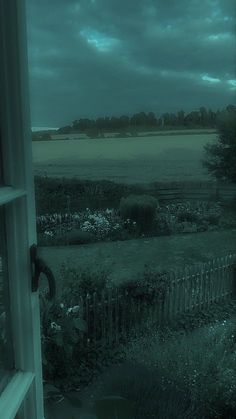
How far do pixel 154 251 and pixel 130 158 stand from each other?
143 centimetres

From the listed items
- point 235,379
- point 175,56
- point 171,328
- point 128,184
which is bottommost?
point 171,328

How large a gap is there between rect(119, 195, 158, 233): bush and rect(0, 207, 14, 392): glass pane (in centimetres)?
382

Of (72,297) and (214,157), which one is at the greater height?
(214,157)

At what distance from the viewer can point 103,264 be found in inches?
160

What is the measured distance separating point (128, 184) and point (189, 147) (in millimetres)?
951

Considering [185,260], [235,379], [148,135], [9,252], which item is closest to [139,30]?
[148,135]

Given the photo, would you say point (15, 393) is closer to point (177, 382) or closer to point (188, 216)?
point (177, 382)

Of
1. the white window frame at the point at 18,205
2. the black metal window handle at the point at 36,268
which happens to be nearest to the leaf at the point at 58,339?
the white window frame at the point at 18,205

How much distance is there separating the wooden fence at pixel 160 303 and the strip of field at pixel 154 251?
1.43 ft

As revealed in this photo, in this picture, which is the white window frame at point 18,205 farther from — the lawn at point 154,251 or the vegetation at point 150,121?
the lawn at point 154,251

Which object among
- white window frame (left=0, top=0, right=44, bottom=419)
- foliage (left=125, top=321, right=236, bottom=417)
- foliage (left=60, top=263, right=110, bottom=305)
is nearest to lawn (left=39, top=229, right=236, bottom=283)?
foliage (left=60, top=263, right=110, bottom=305)

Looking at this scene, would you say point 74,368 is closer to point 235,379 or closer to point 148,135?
point 235,379

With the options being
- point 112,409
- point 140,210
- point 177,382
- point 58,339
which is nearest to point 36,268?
point 112,409

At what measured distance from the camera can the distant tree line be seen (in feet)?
8.87
